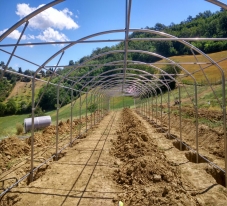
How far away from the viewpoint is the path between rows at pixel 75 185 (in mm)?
5461

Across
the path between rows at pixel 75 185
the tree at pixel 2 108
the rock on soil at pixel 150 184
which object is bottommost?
the path between rows at pixel 75 185

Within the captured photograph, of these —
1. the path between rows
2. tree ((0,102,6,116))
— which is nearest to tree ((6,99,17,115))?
tree ((0,102,6,116))

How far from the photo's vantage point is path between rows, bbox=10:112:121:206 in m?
5.46

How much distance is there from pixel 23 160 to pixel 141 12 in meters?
6.65


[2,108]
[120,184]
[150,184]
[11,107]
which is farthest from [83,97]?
[150,184]

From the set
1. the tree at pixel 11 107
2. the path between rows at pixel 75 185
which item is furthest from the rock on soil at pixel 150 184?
the tree at pixel 11 107

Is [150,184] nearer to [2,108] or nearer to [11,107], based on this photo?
[2,108]

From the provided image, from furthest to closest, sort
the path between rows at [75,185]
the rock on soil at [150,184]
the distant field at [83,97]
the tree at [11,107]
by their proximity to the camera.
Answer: the tree at [11,107], the distant field at [83,97], the path between rows at [75,185], the rock on soil at [150,184]

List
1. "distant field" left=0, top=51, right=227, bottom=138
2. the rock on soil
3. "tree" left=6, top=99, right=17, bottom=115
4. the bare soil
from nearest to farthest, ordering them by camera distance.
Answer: the rock on soil, the bare soil, "distant field" left=0, top=51, right=227, bottom=138, "tree" left=6, top=99, right=17, bottom=115

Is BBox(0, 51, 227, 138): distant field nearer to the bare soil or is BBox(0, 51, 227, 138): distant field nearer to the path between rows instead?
the bare soil

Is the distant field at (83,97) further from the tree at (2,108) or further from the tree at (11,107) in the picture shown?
the tree at (11,107)

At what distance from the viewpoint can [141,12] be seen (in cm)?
542

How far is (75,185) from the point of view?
636cm

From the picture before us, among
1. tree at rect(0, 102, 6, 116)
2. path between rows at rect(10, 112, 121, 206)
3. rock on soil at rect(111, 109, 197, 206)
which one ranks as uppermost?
tree at rect(0, 102, 6, 116)
